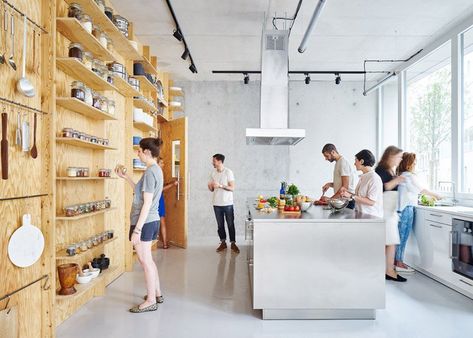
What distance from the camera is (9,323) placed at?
8.02ft

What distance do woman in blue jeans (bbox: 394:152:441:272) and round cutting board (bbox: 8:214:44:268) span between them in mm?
4153

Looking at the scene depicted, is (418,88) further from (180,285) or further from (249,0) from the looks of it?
(180,285)

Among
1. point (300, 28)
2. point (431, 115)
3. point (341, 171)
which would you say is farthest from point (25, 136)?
point (431, 115)

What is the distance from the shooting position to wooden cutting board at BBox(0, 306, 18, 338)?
239cm

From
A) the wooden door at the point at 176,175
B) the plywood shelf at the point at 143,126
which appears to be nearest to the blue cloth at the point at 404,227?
the wooden door at the point at 176,175

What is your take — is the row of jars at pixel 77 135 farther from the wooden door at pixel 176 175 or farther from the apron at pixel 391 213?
the apron at pixel 391 213

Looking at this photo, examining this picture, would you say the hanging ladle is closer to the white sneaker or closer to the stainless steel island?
the stainless steel island

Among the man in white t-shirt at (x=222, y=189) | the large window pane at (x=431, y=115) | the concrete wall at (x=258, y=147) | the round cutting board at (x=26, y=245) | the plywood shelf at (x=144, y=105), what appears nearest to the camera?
the round cutting board at (x=26, y=245)

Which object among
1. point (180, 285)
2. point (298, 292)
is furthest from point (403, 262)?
point (180, 285)

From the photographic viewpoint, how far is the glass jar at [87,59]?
3430 mm

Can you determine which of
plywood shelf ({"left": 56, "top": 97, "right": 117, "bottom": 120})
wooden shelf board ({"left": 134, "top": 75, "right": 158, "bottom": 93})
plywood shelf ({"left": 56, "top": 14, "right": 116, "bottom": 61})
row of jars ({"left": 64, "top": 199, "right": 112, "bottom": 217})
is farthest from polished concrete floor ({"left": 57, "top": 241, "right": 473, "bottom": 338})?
wooden shelf board ({"left": 134, "top": 75, "right": 158, "bottom": 93})

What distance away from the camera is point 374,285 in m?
3.35

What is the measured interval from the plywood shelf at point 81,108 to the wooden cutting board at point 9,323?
1582 mm

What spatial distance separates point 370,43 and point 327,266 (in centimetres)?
385
